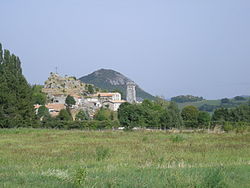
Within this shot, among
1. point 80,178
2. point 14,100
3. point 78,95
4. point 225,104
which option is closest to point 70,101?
point 78,95

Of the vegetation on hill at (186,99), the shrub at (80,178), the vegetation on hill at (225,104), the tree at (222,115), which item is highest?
the vegetation on hill at (186,99)

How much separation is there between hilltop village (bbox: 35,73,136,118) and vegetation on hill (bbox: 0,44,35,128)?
234 feet

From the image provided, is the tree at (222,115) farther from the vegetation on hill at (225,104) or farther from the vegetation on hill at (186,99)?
the vegetation on hill at (186,99)

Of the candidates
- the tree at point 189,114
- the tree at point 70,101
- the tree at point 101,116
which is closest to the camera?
the tree at point 189,114

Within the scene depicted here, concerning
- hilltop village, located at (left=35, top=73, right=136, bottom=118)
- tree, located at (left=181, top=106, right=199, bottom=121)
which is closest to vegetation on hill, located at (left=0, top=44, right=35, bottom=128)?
tree, located at (left=181, top=106, right=199, bottom=121)

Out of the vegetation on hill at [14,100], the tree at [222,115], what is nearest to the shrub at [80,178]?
the vegetation on hill at [14,100]

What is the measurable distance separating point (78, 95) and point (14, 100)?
104 meters

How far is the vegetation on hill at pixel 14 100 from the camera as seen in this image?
144 feet

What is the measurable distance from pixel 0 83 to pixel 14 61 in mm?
7053

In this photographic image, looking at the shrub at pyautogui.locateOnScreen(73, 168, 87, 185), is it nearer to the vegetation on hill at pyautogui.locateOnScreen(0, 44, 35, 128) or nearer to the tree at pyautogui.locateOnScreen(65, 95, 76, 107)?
the vegetation on hill at pyautogui.locateOnScreen(0, 44, 35, 128)

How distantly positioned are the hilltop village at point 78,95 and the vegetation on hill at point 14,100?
234 ft

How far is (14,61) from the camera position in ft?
164

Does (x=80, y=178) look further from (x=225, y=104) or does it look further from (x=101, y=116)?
(x=225, y=104)

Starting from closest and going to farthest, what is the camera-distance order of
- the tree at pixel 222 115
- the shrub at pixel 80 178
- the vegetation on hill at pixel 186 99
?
the shrub at pixel 80 178 < the tree at pixel 222 115 < the vegetation on hill at pixel 186 99
